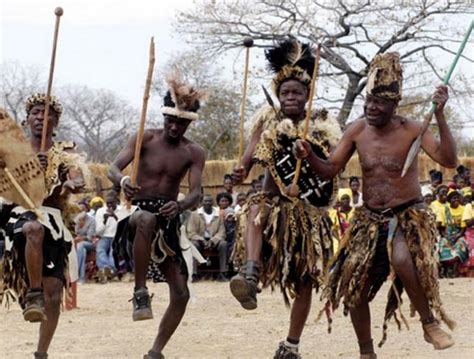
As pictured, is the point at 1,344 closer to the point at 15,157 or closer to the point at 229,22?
the point at 15,157

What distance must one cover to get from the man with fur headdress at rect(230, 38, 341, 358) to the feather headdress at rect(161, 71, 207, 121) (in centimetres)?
50

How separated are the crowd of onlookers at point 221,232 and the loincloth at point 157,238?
7615 millimetres

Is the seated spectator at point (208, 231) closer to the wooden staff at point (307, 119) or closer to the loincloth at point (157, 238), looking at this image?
the loincloth at point (157, 238)

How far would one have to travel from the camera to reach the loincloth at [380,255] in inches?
306

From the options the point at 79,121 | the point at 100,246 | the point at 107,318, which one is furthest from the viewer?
the point at 79,121

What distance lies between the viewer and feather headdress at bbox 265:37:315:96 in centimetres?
870

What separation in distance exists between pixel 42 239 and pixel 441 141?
9.62 ft

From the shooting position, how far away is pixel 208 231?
17.4 m

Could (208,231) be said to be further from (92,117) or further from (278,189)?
(92,117)

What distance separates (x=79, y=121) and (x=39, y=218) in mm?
56261

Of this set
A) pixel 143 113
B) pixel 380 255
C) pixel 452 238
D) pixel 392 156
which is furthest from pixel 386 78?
pixel 452 238

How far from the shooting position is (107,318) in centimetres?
1261

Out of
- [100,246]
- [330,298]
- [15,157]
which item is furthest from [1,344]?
[100,246]

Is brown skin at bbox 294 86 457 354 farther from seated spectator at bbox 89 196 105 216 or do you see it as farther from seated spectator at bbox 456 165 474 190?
seated spectator at bbox 456 165 474 190
